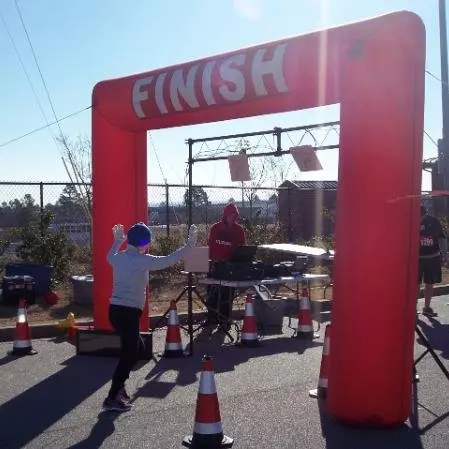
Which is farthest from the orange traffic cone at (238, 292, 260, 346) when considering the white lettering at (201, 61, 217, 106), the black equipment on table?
the white lettering at (201, 61, 217, 106)

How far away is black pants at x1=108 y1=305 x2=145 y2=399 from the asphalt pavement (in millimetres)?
308

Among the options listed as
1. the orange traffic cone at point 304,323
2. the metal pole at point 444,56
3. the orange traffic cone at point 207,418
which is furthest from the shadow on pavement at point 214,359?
the metal pole at point 444,56

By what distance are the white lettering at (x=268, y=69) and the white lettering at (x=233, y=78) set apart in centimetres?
20

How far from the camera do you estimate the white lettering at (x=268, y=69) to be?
6805mm

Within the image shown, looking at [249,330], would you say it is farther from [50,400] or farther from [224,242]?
[50,400]

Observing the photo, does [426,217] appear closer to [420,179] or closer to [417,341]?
[417,341]

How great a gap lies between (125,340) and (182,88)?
314 cm

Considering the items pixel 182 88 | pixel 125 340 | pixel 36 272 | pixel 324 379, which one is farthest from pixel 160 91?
pixel 36 272

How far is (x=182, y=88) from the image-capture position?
7879 millimetres

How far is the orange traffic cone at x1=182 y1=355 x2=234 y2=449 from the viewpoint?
521 centimetres

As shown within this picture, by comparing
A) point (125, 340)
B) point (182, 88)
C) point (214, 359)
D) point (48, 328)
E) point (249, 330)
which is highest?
point (182, 88)

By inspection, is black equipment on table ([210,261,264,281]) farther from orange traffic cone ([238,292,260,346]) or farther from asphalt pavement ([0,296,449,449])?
asphalt pavement ([0,296,449,449])

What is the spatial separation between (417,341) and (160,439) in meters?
5.03

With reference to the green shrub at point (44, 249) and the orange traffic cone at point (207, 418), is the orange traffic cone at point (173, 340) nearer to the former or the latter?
the orange traffic cone at point (207, 418)
